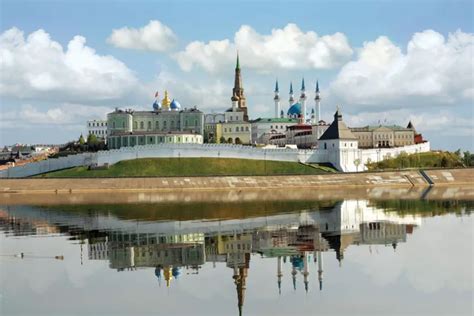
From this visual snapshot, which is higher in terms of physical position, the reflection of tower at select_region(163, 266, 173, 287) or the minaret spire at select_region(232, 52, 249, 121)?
the minaret spire at select_region(232, 52, 249, 121)

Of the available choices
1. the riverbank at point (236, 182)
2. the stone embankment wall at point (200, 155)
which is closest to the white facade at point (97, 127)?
the stone embankment wall at point (200, 155)

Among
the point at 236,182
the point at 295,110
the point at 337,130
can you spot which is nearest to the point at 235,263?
the point at 236,182

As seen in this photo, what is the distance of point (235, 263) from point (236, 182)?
163 feet

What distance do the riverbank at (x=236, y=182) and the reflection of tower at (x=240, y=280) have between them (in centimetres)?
4672

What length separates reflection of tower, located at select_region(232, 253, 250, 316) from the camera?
21328 mm

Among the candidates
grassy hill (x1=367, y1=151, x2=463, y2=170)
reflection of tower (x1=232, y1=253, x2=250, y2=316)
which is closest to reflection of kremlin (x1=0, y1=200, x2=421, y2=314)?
reflection of tower (x1=232, y1=253, x2=250, y2=316)

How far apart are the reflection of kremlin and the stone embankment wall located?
39.9m

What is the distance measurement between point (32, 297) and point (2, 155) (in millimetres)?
129239

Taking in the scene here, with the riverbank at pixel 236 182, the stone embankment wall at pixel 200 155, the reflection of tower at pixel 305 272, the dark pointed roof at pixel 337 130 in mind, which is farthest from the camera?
the dark pointed roof at pixel 337 130

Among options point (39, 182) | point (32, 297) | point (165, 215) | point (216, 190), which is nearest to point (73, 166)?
point (39, 182)

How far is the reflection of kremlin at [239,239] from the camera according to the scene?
88.7ft

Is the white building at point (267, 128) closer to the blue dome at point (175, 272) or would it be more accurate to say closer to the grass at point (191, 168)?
the grass at point (191, 168)

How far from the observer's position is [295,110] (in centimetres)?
14050

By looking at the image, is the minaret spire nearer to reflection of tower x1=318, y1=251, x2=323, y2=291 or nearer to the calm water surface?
the calm water surface
